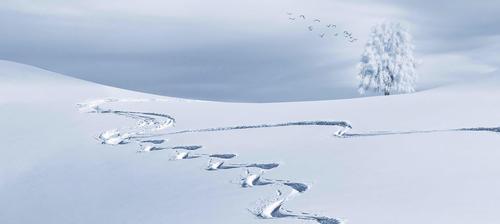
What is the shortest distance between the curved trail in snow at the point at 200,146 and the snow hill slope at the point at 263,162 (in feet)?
0.13

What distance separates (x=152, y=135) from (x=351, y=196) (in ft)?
35.8

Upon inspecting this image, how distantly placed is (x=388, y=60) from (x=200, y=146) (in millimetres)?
34282

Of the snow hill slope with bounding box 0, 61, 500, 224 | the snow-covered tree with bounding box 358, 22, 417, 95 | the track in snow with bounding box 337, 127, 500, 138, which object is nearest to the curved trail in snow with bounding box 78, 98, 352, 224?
the snow hill slope with bounding box 0, 61, 500, 224

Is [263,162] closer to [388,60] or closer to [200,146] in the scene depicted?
[200,146]

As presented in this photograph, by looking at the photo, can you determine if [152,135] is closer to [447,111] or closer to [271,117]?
[271,117]

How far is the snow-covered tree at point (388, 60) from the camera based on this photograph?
5194 centimetres

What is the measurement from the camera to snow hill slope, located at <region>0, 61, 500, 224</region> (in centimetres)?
1212

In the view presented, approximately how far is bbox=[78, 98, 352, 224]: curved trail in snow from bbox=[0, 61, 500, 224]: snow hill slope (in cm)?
4

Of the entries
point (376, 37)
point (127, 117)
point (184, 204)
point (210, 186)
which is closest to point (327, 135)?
point (210, 186)

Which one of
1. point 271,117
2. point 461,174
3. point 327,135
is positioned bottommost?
point 461,174

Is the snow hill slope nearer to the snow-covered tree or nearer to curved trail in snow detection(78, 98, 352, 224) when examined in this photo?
curved trail in snow detection(78, 98, 352, 224)

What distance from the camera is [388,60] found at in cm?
5188

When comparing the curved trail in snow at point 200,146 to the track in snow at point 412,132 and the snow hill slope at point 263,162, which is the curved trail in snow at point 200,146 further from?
the track in snow at point 412,132

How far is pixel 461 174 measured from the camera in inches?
526
